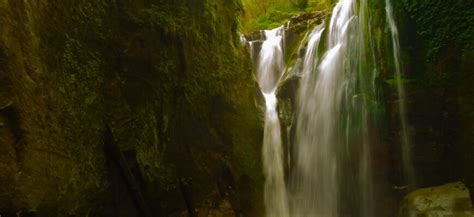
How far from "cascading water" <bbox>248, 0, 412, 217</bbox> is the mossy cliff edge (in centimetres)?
141

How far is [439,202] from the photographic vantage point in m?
7.71

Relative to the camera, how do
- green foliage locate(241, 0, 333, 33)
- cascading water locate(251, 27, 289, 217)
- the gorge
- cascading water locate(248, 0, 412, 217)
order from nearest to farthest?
the gorge < cascading water locate(248, 0, 412, 217) < cascading water locate(251, 27, 289, 217) < green foliage locate(241, 0, 333, 33)

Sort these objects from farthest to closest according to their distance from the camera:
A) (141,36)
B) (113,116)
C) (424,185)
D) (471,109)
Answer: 1. (424,185)
2. (471,109)
3. (141,36)
4. (113,116)

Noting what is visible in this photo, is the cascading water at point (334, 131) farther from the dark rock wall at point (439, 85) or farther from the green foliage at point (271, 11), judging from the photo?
the green foliage at point (271, 11)

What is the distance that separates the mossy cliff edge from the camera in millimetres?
4164

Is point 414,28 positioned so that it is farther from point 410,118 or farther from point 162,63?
point 162,63

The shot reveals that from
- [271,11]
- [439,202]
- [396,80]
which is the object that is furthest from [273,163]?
[271,11]

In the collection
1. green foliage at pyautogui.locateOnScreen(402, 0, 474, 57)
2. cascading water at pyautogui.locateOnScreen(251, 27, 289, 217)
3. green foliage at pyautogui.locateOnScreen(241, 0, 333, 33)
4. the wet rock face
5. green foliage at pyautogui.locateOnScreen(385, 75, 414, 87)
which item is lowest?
the wet rock face

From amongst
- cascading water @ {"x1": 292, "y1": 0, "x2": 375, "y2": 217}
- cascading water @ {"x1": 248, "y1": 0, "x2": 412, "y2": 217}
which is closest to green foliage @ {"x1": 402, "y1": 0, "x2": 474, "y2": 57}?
cascading water @ {"x1": 248, "y1": 0, "x2": 412, "y2": 217}

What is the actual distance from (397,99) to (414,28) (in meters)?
1.80

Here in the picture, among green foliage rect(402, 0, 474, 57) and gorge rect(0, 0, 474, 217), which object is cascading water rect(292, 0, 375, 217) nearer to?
gorge rect(0, 0, 474, 217)

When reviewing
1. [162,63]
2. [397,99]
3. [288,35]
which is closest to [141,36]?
[162,63]

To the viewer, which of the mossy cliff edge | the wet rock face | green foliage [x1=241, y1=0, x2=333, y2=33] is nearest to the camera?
the mossy cliff edge

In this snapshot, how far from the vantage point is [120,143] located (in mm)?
6125
